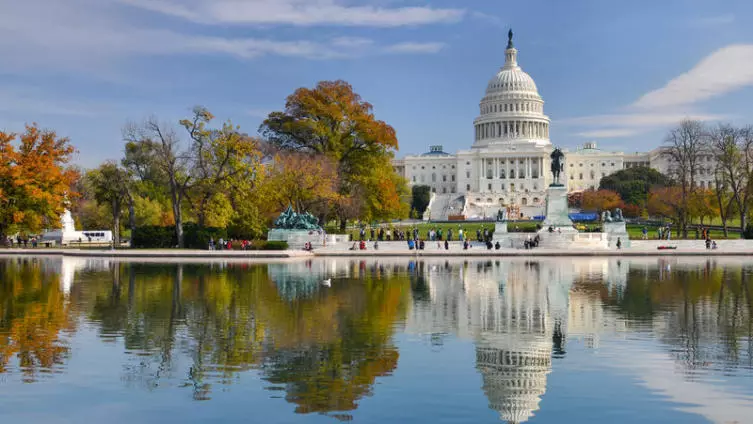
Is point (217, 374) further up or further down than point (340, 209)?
further down

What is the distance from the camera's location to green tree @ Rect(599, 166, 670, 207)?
109 metres

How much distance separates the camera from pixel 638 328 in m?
14.9

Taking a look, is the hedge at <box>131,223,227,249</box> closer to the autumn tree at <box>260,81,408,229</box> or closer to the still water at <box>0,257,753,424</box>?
the autumn tree at <box>260,81,408,229</box>

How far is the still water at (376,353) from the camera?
30.7 feet

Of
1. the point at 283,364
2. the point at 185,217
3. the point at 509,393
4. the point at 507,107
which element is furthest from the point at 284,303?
the point at 507,107

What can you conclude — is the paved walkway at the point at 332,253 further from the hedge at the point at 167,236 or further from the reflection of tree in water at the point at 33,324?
the reflection of tree in water at the point at 33,324

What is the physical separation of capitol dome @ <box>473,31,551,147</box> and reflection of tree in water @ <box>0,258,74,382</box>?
13632 centimetres

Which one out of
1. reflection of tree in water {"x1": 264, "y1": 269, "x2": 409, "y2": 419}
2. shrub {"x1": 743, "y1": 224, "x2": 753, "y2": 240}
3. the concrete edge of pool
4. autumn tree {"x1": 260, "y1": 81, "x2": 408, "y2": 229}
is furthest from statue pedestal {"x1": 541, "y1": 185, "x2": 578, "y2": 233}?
reflection of tree in water {"x1": 264, "y1": 269, "x2": 409, "y2": 419}

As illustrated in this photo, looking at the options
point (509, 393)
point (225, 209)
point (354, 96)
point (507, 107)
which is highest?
point (507, 107)

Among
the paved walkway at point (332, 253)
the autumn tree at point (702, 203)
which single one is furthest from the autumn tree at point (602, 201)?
the paved walkway at point (332, 253)

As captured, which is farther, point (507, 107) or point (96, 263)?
point (507, 107)

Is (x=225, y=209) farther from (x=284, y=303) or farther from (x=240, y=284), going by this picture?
(x=284, y=303)

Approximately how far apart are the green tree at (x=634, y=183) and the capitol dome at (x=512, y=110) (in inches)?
1352

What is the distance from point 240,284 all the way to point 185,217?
4082cm
